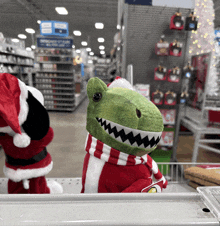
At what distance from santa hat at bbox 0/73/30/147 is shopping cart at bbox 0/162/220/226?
585 millimetres

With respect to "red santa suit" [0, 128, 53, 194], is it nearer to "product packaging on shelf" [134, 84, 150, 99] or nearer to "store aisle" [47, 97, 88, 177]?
"store aisle" [47, 97, 88, 177]

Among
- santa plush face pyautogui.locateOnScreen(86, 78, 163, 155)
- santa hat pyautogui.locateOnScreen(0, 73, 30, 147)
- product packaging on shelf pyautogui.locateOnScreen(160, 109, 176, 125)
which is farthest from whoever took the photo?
product packaging on shelf pyautogui.locateOnScreen(160, 109, 176, 125)

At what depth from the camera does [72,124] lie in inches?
226

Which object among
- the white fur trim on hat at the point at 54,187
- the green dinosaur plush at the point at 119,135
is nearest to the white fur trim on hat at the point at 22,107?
the green dinosaur plush at the point at 119,135

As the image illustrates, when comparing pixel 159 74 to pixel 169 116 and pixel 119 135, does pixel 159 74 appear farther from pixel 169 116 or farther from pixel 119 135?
pixel 119 135

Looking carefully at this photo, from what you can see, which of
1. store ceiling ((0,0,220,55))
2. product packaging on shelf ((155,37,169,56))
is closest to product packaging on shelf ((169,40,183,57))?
product packaging on shelf ((155,37,169,56))

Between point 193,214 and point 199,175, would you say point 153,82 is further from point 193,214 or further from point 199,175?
point 193,214

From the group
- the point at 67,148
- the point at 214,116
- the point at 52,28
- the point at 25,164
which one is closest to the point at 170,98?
the point at 214,116

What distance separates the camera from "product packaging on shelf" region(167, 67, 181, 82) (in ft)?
9.10

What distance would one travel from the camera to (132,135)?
0.78 meters

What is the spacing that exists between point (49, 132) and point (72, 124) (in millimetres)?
4601

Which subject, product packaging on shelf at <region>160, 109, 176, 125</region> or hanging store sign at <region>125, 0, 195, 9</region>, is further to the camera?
product packaging on shelf at <region>160, 109, 176, 125</region>

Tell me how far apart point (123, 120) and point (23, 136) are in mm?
600

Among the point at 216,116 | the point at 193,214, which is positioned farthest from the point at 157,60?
the point at 193,214
